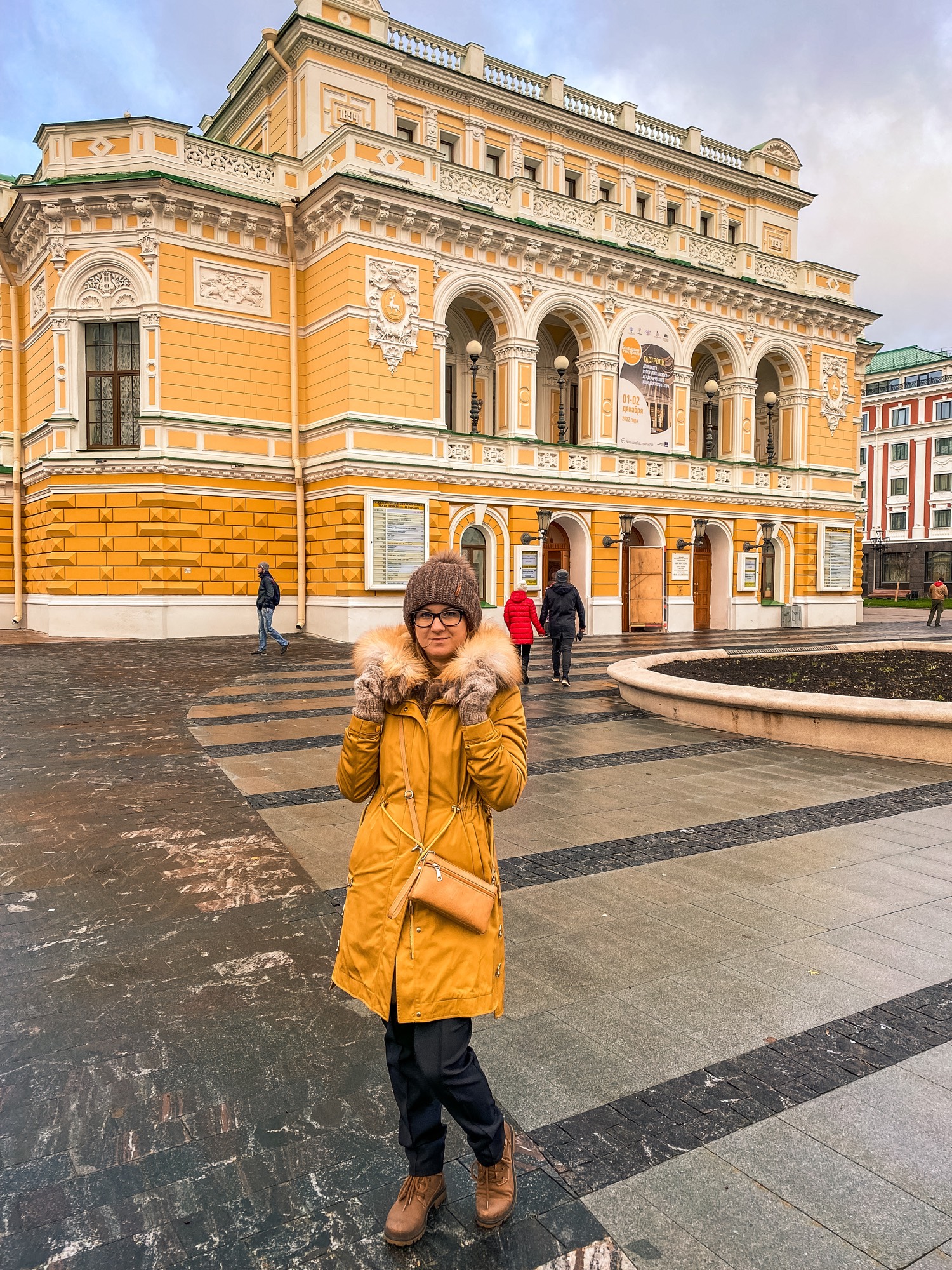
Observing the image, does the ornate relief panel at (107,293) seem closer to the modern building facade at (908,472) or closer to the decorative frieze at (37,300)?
the decorative frieze at (37,300)

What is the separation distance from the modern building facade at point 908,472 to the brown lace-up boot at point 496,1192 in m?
66.8

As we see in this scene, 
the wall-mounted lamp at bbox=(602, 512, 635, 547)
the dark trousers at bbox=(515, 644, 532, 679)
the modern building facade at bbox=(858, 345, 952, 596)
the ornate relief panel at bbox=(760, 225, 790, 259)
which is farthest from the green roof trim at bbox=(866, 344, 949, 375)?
the dark trousers at bbox=(515, 644, 532, 679)

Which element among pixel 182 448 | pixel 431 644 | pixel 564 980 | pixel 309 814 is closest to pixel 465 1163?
pixel 564 980

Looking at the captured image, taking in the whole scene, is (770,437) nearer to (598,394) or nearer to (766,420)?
(766,420)

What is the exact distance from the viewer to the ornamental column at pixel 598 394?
26.1m

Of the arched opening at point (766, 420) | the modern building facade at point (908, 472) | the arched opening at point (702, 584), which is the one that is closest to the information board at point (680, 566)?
the arched opening at point (702, 584)

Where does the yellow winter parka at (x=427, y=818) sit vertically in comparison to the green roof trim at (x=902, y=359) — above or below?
below

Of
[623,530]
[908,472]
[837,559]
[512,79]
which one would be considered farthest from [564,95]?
[908,472]

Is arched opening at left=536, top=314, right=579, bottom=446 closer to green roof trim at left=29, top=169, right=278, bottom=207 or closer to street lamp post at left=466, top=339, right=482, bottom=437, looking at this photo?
street lamp post at left=466, top=339, right=482, bottom=437

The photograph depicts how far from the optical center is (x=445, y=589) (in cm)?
247

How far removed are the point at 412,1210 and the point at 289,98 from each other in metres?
26.6

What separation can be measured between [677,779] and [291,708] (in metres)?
5.52

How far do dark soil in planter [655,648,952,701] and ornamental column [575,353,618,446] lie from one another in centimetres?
1384

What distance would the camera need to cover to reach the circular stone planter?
8.27 m
